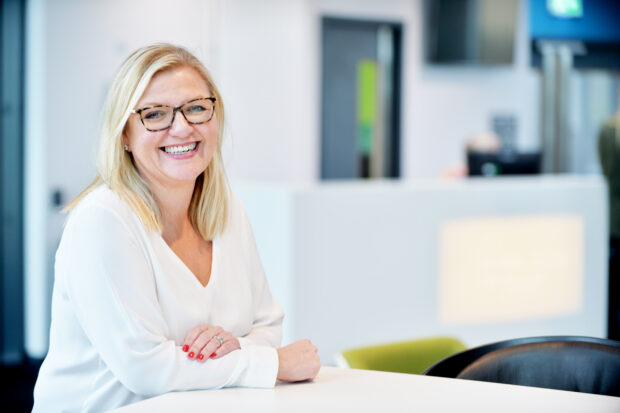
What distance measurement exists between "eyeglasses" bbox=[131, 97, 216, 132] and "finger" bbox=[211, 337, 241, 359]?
19.6 inches

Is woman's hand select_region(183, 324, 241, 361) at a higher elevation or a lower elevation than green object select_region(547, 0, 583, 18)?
lower

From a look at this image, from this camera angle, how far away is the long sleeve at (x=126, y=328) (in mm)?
1593

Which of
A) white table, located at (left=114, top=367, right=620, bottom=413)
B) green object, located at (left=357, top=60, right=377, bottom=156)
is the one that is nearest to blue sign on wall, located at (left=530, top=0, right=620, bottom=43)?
green object, located at (left=357, top=60, right=377, bottom=156)

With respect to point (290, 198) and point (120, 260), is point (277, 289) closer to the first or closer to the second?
point (290, 198)

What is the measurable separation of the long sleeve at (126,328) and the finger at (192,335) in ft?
0.07

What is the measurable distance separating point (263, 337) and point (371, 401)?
1.59ft

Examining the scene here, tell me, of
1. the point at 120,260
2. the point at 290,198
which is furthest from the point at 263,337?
the point at 290,198

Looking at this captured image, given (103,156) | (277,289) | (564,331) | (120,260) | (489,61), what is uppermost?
(489,61)

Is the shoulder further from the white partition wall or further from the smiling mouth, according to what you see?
the white partition wall

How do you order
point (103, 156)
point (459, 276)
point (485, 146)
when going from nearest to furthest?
1. point (103, 156)
2. point (459, 276)
3. point (485, 146)

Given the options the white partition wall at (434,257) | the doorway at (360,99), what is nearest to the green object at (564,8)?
the doorway at (360,99)

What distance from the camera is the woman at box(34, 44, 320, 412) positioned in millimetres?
1605

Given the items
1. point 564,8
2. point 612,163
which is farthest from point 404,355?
point 564,8

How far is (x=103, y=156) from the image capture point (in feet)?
5.87
